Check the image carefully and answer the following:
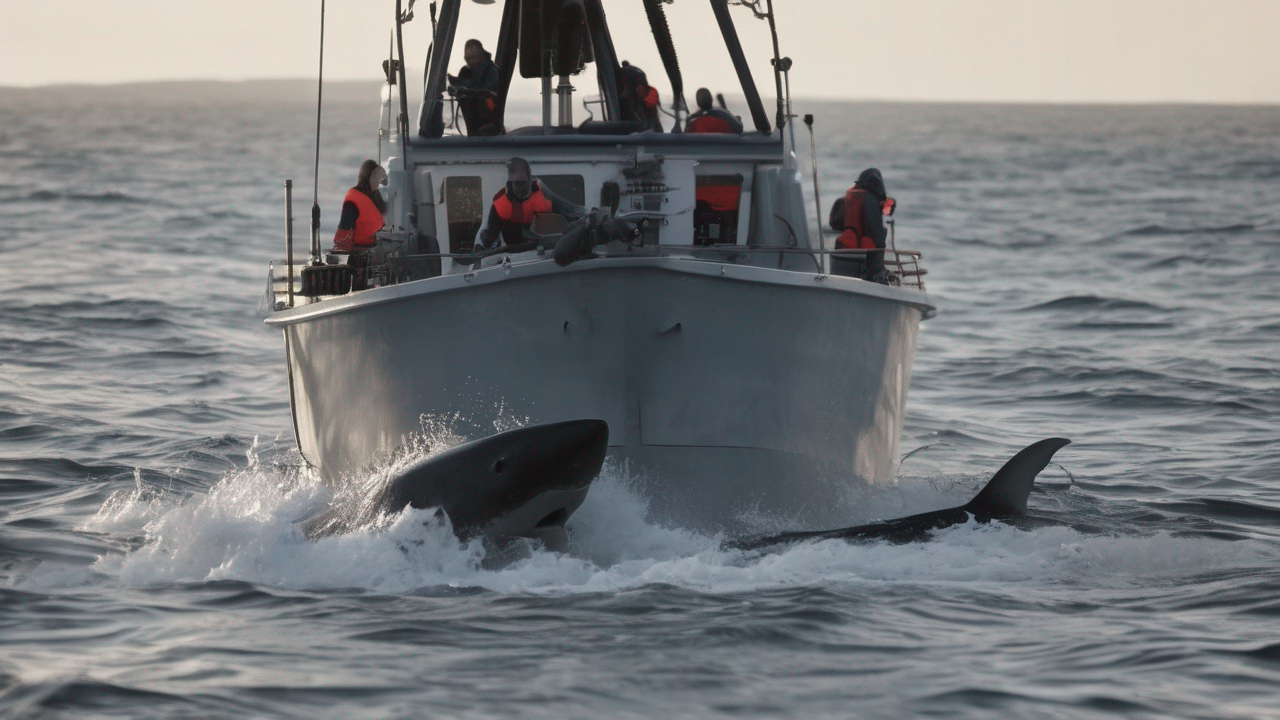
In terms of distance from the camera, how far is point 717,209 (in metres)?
12.1

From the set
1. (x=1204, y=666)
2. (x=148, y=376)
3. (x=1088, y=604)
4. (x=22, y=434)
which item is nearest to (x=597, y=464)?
(x=1088, y=604)

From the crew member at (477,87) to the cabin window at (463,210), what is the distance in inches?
27.0

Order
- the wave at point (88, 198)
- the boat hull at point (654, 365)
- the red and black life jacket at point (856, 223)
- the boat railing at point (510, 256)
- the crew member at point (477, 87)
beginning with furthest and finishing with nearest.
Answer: the wave at point (88, 198) < the crew member at point (477, 87) < the red and black life jacket at point (856, 223) < the boat railing at point (510, 256) < the boat hull at point (654, 365)

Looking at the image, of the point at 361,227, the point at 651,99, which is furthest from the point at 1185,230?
the point at 361,227

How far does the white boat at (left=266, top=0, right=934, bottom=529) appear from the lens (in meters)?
9.65

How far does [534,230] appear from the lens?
35.0ft

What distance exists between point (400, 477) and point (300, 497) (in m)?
2.01

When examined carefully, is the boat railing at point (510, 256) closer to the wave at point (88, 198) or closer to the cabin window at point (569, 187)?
the cabin window at point (569, 187)

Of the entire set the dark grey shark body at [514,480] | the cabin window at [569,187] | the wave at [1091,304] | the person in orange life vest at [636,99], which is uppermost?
the person in orange life vest at [636,99]

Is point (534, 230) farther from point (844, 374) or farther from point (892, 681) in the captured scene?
point (892, 681)

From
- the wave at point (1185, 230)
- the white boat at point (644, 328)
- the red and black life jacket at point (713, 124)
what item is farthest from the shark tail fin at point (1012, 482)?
the wave at point (1185, 230)

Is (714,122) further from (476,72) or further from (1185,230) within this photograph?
(1185,230)

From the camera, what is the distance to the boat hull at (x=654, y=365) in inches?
378

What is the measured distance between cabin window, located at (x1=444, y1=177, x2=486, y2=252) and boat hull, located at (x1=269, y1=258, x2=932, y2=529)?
156 cm
